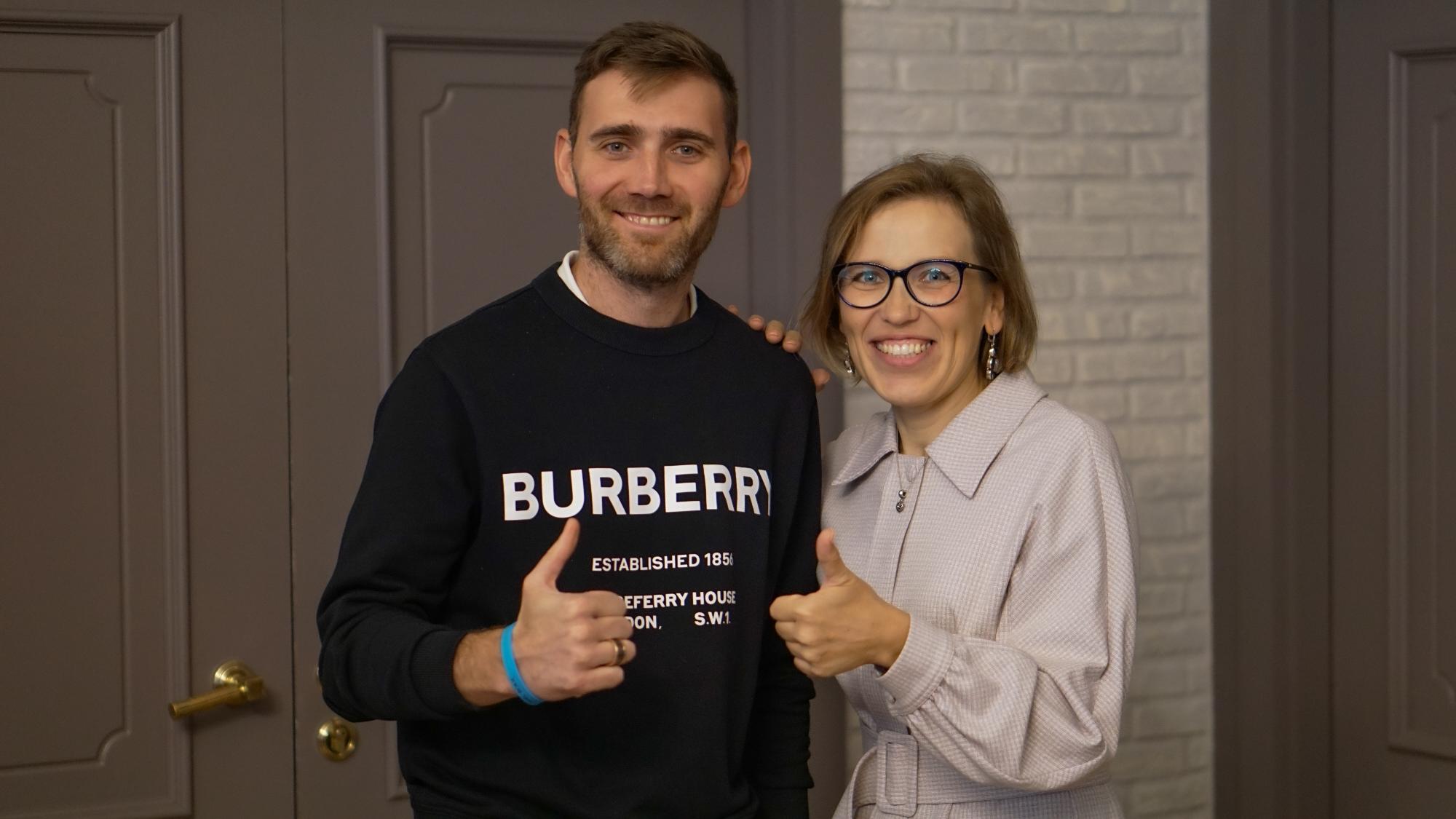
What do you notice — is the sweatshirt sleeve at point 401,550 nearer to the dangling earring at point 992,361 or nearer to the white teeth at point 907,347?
the white teeth at point 907,347

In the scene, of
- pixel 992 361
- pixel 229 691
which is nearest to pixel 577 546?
pixel 992 361

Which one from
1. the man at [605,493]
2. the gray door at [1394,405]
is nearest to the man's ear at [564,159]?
the man at [605,493]

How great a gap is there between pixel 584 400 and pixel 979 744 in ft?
2.22

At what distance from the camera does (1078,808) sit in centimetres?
188

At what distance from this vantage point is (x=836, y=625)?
5.32ft

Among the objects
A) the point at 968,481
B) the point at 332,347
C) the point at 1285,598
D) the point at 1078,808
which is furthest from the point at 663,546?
the point at 1285,598

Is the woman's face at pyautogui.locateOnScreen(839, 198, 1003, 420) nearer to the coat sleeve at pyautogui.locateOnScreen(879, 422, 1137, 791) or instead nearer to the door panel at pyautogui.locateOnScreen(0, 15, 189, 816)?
the coat sleeve at pyautogui.locateOnScreen(879, 422, 1137, 791)

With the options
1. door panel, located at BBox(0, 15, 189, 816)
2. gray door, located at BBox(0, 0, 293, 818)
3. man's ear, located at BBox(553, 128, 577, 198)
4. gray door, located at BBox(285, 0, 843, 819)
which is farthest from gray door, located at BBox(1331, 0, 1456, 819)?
door panel, located at BBox(0, 15, 189, 816)

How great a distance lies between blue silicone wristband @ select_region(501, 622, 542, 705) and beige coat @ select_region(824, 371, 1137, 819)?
0.45 m

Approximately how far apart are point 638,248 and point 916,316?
408mm

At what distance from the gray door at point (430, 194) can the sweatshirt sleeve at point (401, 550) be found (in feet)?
2.99

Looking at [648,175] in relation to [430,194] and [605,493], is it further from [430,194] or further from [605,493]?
[430,194]

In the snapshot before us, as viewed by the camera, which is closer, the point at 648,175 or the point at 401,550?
the point at 401,550

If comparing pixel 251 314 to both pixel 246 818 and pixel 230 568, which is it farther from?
pixel 246 818
